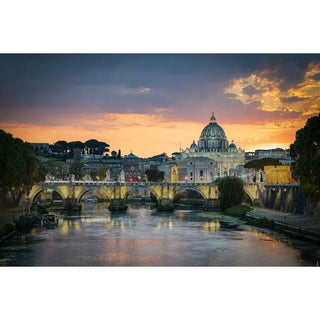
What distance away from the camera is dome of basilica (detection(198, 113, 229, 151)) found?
86625 mm

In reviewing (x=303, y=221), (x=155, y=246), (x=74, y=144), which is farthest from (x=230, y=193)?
(x=74, y=144)

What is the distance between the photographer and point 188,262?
18.3 meters

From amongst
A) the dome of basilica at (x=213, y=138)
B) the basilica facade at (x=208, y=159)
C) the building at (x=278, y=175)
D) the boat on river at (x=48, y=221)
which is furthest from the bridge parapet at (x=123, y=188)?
the dome of basilica at (x=213, y=138)

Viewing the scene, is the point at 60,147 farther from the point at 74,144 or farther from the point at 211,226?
the point at 211,226

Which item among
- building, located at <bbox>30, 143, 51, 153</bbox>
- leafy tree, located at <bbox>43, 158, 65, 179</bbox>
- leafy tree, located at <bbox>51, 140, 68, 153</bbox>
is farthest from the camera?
leafy tree, located at <bbox>51, 140, 68, 153</bbox>

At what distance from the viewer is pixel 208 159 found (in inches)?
2950

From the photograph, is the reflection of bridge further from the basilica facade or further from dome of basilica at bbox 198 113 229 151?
dome of basilica at bbox 198 113 229 151

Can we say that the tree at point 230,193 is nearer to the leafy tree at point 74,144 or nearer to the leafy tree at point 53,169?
the leafy tree at point 53,169

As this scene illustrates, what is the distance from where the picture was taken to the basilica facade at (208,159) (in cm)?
7412

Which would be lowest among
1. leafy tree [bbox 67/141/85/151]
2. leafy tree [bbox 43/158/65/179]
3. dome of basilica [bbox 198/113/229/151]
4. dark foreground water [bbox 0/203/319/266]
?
dark foreground water [bbox 0/203/319/266]

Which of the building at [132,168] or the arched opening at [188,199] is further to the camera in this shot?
the building at [132,168]

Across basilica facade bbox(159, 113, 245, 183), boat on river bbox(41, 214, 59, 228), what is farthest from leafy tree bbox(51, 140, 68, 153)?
boat on river bbox(41, 214, 59, 228)

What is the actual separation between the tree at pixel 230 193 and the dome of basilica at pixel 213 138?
48.8 meters

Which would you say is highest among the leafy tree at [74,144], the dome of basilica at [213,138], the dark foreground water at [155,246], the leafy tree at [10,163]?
the dome of basilica at [213,138]
